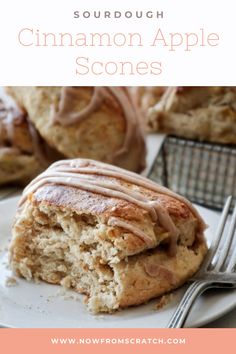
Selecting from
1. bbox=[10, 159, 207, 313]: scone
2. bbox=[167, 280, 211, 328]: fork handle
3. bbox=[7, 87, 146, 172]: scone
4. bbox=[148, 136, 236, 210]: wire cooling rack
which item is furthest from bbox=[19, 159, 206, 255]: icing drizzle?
bbox=[148, 136, 236, 210]: wire cooling rack

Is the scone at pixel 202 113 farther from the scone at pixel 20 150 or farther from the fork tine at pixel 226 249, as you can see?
the fork tine at pixel 226 249

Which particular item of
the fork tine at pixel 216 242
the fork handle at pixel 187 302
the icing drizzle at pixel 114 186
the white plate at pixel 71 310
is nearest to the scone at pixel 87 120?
the icing drizzle at pixel 114 186
